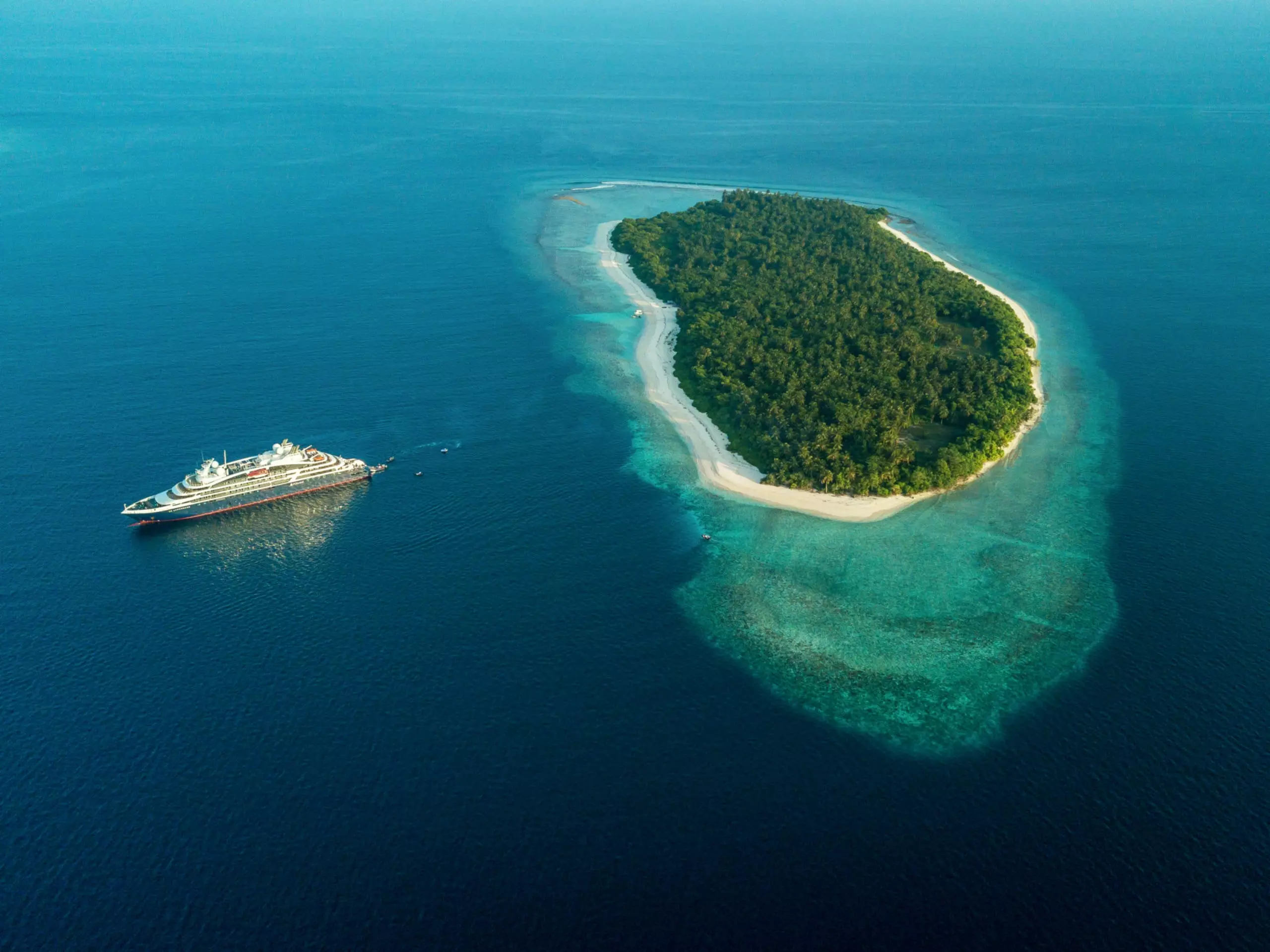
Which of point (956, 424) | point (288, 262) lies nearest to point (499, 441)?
point (956, 424)

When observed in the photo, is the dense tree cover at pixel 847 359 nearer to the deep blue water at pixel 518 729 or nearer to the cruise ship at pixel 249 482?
the deep blue water at pixel 518 729

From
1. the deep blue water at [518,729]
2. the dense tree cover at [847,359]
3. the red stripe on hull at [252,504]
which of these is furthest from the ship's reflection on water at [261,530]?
the dense tree cover at [847,359]

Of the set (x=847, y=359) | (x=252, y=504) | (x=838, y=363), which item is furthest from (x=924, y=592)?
(x=252, y=504)

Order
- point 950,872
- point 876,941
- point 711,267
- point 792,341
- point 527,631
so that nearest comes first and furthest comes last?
point 876,941
point 950,872
point 527,631
point 792,341
point 711,267

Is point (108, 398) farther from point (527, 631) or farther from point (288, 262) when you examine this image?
point (527, 631)

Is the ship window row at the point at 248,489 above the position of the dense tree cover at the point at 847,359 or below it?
below
